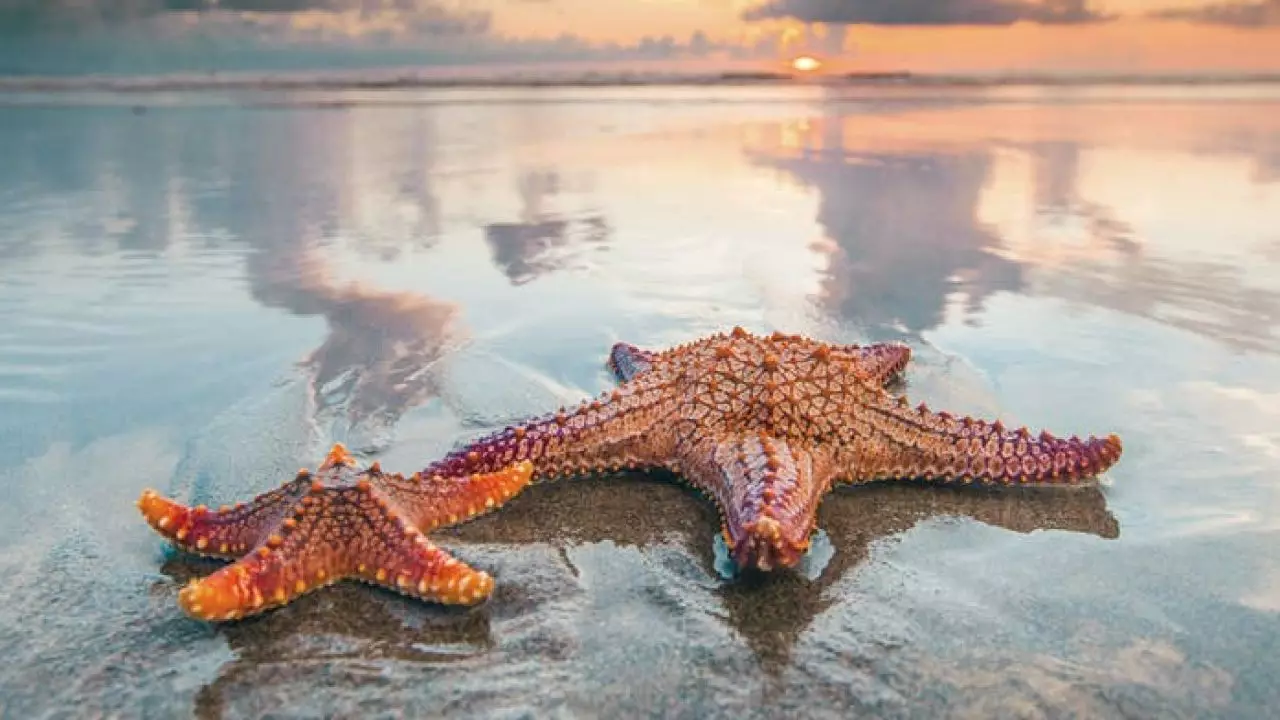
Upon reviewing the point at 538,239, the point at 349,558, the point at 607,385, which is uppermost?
the point at 538,239

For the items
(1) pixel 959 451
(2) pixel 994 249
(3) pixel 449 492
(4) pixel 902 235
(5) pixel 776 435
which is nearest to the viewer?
(3) pixel 449 492

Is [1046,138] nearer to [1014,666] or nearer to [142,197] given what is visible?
[142,197]

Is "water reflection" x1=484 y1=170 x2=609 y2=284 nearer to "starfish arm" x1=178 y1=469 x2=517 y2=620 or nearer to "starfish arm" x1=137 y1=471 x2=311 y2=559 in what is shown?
"starfish arm" x1=137 y1=471 x2=311 y2=559

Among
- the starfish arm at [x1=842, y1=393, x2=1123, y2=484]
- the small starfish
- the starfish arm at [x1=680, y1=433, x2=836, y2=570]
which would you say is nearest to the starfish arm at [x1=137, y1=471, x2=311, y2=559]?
the small starfish

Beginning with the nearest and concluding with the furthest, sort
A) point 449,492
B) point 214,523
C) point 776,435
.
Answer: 1. point 214,523
2. point 449,492
3. point 776,435

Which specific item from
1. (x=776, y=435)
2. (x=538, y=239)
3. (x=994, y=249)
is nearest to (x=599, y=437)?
(x=776, y=435)

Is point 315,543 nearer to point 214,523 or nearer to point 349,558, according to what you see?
point 349,558

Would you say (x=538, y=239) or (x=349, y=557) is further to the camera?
(x=538, y=239)
